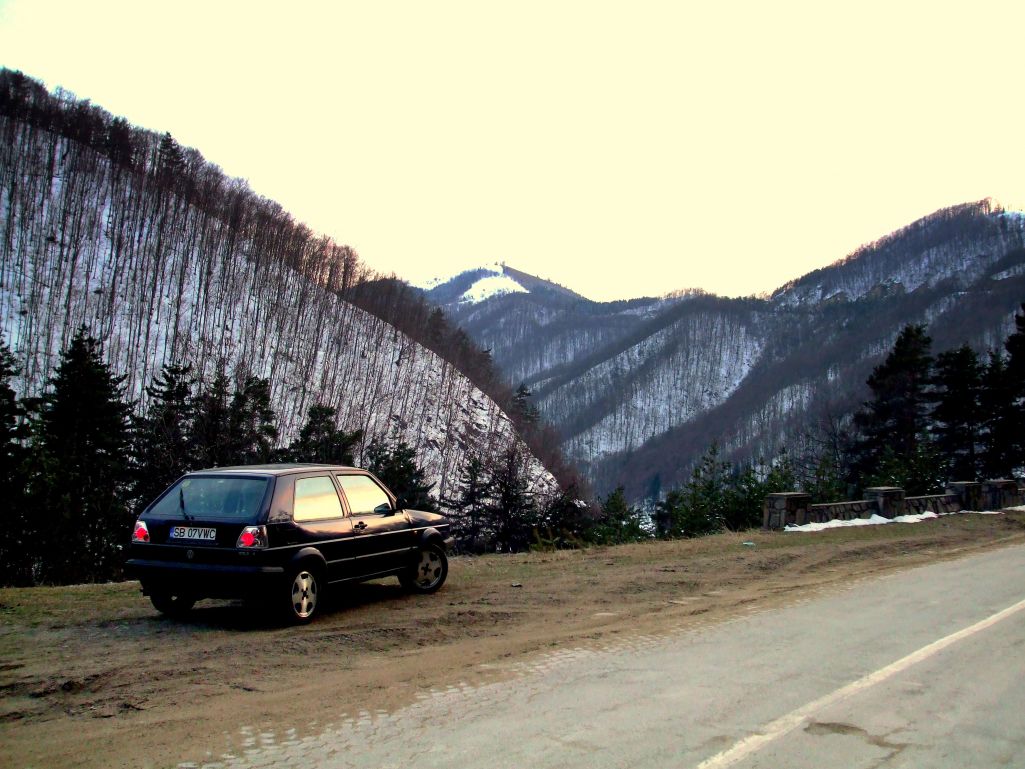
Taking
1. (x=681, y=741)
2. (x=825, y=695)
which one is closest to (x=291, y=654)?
(x=681, y=741)

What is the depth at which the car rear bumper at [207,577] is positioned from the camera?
7594mm

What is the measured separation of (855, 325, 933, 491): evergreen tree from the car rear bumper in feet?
143

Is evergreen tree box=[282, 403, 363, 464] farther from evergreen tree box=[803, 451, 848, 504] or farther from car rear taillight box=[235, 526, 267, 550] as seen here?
car rear taillight box=[235, 526, 267, 550]

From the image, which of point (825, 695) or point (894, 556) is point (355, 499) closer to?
point (825, 695)

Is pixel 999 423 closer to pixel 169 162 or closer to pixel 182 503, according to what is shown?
pixel 182 503

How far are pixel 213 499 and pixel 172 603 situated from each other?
4.56 feet

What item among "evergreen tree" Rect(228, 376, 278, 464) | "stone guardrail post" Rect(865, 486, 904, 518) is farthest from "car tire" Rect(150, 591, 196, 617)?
"evergreen tree" Rect(228, 376, 278, 464)

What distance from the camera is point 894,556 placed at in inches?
583

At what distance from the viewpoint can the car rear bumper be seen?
759 cm

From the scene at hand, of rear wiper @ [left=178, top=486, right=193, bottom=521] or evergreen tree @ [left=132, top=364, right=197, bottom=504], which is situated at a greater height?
evergreen tree @ [left=132, top=364, right=197, bottom=504]

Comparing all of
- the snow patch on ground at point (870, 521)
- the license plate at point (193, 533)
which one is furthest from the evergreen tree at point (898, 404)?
the license plate at point (193, 533)

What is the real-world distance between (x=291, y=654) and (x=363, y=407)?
257 feet

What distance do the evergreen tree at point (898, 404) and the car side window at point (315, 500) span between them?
42.5m

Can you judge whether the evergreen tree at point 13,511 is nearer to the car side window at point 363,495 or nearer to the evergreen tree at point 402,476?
the evergreen tree at point 402,476
